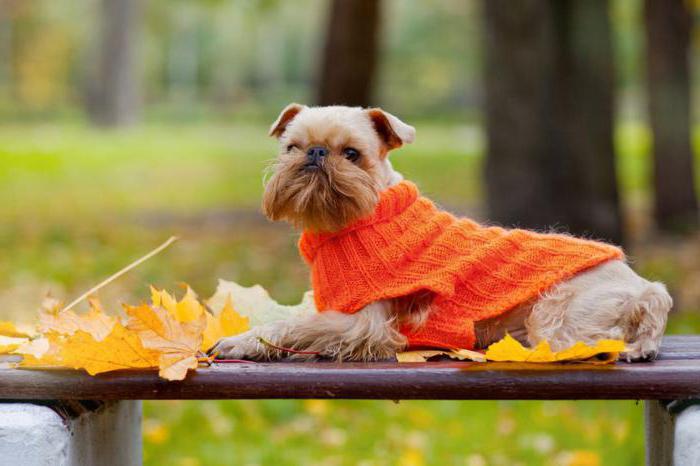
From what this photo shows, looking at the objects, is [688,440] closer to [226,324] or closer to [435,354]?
[435,354]

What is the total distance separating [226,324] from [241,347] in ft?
1.15

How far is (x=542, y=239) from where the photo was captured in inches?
130

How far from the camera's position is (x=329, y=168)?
3.12 meters

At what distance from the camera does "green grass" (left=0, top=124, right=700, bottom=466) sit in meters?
5.36

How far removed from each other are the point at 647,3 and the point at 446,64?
41244 millimetres

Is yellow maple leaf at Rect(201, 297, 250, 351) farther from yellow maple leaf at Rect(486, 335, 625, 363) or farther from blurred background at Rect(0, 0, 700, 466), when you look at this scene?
blurred background at Rect(0, 0, 700, 466)

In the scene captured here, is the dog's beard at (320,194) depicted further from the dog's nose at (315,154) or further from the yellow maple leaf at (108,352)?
the yellow maple leaf at (108,352)

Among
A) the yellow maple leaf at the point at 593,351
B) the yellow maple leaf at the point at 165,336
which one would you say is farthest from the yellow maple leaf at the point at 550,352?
the yellow maple leaf at the point at 165,336

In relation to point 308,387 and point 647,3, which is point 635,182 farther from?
point 308,387

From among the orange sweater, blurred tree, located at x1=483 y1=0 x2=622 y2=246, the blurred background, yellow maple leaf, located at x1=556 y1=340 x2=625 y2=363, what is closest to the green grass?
the blurred background

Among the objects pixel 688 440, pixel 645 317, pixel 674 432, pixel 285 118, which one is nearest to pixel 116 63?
pixel 285 118

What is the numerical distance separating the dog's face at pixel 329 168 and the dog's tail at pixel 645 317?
87cm

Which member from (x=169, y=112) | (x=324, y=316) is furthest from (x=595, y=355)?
(x=169, y=112)

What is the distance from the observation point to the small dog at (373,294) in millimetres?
3107
